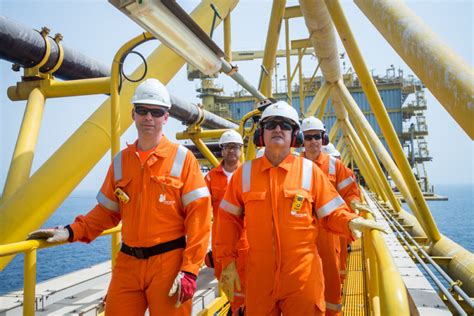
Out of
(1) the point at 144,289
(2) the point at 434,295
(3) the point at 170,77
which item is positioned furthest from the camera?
(3) the point at 170,77

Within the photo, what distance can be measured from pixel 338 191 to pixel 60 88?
10.2ft

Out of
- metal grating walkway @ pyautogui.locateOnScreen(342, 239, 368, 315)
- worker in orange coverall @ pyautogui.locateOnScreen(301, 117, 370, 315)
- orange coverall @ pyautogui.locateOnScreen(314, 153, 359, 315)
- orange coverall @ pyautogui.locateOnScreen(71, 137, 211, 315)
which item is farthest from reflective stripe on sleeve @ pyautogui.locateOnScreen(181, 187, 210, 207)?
metal grating walkway @ pyautogui.locateOnScreen(342, 239, 368, 315)

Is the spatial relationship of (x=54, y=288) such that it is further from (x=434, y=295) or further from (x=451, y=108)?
(x=451, y=108)

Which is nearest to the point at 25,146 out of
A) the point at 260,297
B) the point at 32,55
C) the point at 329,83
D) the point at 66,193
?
the point at 66,193

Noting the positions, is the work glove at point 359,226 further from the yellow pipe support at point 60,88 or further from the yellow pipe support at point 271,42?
the yellow pipe support at point 271,42

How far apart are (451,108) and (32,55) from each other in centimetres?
373

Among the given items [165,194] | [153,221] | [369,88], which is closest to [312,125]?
[369,88]

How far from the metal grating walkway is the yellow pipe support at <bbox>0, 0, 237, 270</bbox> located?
124 inches

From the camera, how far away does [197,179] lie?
254 centimetres

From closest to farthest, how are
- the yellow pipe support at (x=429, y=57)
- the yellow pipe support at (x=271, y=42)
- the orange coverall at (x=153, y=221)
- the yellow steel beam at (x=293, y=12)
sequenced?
the yellow pipe support at (x=429, y=57)
the orange coverall at (x=153, y=221)
the yellow pipe support at (x=271, y=42)
the yellow steel beam at (x=293, y=12)

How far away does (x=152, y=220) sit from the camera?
2.41m

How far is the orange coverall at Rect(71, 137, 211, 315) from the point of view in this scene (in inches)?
91.0

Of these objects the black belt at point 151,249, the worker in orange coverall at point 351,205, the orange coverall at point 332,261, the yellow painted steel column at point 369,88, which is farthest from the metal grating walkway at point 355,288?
the black belt at point 151,249

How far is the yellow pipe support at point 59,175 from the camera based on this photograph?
120 inches
